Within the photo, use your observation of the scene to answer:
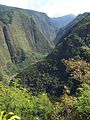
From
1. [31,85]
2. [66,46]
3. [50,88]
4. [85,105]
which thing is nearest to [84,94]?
[85,105]

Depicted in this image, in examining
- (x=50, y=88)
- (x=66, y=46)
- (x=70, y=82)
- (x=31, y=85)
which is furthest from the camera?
(x=66, y=46)

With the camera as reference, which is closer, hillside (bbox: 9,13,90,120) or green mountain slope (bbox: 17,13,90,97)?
hillside (bbox: 9,13,90,120)

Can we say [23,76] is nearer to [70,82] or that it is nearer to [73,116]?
[70,82]

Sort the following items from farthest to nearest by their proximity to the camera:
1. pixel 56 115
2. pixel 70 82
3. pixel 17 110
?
1. pixel 70 82
2. pixel 17 110
3. pixel 56 115

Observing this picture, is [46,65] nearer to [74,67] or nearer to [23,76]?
[23,76]

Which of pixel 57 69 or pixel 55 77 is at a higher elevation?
pixel 57 69

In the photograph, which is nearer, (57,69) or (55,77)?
(55,77)

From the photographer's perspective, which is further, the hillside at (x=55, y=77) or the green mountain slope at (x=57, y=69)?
the green mountain slope at (x=57, y=69)

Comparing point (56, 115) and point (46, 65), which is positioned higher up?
point (46, 65)

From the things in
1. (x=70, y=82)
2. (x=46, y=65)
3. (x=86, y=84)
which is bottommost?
(x=86, y=84)

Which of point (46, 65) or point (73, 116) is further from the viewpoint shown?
point (46, 65)
